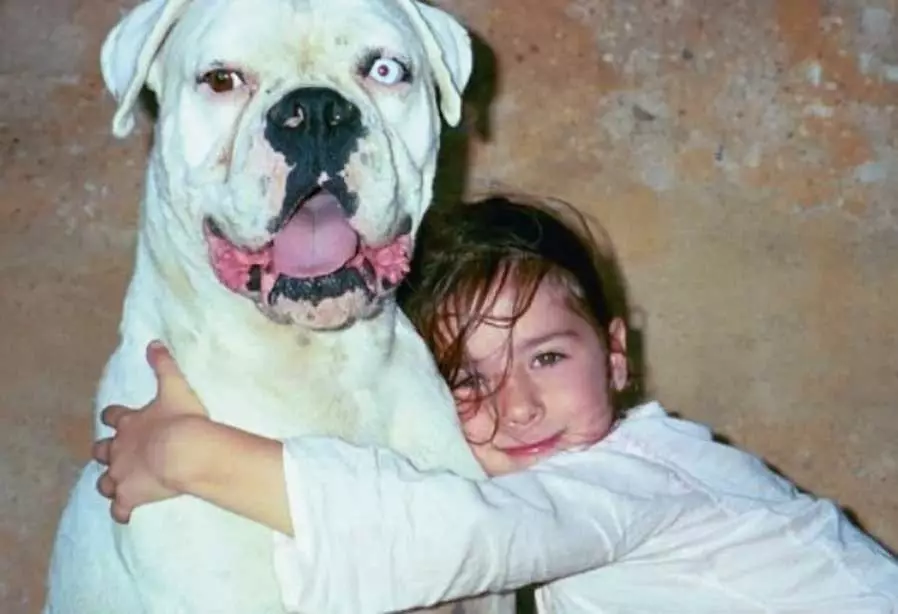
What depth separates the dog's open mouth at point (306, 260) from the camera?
1.52 metres

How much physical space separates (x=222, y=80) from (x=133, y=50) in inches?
4.9

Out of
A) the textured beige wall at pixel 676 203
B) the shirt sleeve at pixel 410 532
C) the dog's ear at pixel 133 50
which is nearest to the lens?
the shirt sleeve at pixel 410 532

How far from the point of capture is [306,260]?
1532mm

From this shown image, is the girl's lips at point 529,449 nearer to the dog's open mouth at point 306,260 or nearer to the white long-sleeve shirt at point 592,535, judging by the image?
the white long-sleeve shirt at point 592,535

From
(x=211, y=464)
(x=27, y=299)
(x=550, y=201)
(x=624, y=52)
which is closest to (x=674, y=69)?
(x=624, y=52)

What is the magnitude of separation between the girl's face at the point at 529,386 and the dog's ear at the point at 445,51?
0.84ft

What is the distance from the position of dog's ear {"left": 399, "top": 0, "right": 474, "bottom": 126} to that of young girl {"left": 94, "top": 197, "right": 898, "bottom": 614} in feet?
0.82

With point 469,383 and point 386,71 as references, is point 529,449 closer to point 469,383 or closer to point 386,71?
point 469,383

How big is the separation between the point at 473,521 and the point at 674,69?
1057 millimetres

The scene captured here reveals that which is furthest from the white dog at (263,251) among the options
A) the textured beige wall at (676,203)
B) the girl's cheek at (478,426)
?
the textured beige wall at (676,203)

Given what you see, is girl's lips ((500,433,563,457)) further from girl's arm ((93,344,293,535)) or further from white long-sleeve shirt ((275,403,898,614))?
girl's arm ((93,344,293,535))

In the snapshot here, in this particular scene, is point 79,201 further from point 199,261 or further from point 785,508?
point 785,508

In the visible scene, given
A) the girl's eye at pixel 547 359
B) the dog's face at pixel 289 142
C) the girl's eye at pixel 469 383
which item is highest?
the dog's face at pixel 289 142

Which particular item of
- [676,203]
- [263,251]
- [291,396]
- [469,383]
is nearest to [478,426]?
[469,383]
